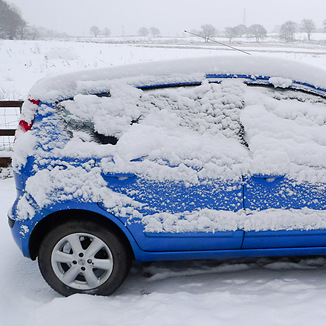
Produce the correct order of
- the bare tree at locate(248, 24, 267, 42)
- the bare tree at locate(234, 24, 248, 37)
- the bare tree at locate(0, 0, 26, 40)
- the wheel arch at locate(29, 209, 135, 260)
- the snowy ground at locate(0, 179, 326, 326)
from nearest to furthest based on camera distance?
the snowy ground at locate(0, 179, 326, 326) < the wheel arch at locate(29, 209, 135, 260) < the bare tree at locate(248, 24, 267, 42) < the bare tree at locate(0, 0, 26, 40) < the bare tree at locate(234, 24, 248, 37)

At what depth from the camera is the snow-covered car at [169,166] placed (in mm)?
2596

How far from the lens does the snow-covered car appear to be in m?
2.60

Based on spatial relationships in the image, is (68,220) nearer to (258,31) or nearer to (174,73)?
(174,73)

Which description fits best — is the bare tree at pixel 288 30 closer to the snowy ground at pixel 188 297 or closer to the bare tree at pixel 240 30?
the bare tree at pixel 240 30

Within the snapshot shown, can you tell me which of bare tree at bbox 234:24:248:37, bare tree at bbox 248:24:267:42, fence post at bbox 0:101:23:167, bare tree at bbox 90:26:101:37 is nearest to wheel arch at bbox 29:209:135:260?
fence post at bbox 0:101:23:167

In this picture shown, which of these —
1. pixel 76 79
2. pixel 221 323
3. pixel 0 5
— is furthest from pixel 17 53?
pixel 0 5

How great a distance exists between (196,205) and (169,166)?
0.35m

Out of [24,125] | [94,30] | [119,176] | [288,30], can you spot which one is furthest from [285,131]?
[94,30]

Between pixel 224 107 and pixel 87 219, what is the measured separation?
4.38 feet

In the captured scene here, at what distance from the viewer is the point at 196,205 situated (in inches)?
103

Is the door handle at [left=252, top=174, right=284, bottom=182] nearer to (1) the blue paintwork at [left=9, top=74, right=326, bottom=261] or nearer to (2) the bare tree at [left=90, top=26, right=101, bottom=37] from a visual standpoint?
(1) the blue paintwork at [left=9, top=74, right=326, bottom=261]

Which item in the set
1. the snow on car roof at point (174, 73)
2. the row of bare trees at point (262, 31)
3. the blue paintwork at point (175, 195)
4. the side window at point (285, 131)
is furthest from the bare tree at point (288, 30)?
the blue paintwork at point (175, 195)

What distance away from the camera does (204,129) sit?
8.87 ft

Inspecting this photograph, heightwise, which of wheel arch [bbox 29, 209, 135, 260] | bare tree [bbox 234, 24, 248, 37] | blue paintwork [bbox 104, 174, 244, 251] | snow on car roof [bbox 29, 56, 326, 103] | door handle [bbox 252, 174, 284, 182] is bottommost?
wheel arch [bbox 29, 209, 135, 260]
